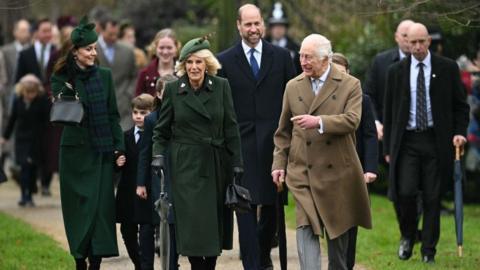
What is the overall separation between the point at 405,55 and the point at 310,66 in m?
4.26

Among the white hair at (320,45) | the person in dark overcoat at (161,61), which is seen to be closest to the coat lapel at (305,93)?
the white hair at (320,45)

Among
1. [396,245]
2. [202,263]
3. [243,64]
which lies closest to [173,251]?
[202,263]

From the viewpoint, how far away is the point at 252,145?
12273mm

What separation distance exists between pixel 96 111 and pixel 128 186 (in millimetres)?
770

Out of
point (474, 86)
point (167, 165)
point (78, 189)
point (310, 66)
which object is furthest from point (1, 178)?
point (474, 86)

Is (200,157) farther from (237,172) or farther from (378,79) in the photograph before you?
(378,79)

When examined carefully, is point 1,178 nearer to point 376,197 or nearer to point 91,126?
point 91,126

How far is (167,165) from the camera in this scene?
10914 millimetres

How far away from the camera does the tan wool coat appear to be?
10672 millimetres

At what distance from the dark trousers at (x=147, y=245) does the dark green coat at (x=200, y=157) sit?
1.10 meters

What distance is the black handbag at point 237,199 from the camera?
10719 mm

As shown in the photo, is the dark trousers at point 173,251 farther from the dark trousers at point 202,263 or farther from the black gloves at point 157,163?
the black gloves at point 157,163

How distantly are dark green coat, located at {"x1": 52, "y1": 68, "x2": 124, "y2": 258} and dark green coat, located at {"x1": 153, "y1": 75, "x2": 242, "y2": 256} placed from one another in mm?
933

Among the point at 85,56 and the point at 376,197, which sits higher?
the point at 85,56
